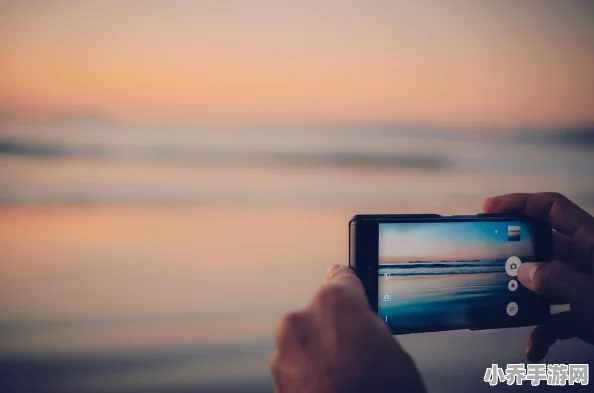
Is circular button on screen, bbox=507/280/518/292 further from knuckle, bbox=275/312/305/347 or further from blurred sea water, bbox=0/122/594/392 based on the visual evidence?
knuckle, bbox=275/312/305/347

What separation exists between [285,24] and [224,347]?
2.31 feet

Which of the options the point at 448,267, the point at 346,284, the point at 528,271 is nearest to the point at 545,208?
the point at 528,271

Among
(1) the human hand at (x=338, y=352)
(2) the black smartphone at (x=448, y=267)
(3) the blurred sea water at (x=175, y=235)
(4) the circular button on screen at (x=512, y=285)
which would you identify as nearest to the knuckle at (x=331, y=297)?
(1) the human hand at (x=338, y=352)

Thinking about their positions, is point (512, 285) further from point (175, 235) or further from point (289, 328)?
point (175, 235)

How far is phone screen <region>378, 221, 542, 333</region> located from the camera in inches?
37.1

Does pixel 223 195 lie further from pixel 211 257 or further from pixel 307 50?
pixel 307 50

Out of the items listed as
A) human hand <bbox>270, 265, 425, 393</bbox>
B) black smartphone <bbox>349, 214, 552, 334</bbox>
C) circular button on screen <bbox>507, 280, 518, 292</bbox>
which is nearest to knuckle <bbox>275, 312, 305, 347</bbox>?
human hand <bbox>270, 265, 425, 393</bbox>

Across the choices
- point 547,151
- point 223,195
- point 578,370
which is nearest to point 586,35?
point 547,151

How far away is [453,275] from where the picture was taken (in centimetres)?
99

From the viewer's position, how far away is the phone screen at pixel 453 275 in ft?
3.10

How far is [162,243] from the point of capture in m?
1.25

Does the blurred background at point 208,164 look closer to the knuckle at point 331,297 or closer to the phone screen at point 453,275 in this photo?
the phone screen at point 453,275

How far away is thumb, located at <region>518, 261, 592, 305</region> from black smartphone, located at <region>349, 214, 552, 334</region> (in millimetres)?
27

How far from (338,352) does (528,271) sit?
1.72 ft
